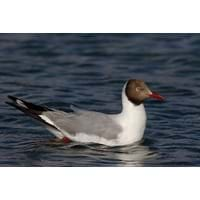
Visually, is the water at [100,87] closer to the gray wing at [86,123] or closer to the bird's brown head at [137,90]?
the gray wing at [86,123]

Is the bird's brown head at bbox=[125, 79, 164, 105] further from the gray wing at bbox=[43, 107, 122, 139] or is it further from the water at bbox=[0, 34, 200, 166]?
the water at bbox=[0, 34, 200, 166]

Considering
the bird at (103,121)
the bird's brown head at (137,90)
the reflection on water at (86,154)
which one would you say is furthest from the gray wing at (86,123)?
the bird's brown head at (137,90)

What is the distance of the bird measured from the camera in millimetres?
9352

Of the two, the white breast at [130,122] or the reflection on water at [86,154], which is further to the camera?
the white breast at [130,122]

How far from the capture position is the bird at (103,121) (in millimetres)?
9352

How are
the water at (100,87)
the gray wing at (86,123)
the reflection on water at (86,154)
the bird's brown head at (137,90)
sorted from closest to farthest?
the reflection on water at (86,154) < the water at (100,87) < the gray wing at (86,123) < the bird's brown head at (137,90)

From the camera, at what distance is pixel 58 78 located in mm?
11773

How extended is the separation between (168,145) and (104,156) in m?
0.63

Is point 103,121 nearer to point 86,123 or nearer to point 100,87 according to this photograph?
point 86,123

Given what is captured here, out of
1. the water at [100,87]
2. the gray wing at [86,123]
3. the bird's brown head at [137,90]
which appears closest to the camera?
the water at [100,87]

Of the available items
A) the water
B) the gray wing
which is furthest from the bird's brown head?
the water

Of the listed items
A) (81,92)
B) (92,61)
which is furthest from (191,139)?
(92,61)

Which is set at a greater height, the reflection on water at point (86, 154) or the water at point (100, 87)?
the water at point (100, 87)
